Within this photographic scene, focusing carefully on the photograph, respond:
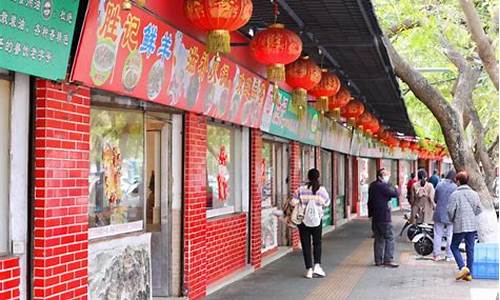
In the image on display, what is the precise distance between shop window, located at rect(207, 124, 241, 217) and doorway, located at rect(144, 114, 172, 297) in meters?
1.55

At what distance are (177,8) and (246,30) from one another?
290 centimetres

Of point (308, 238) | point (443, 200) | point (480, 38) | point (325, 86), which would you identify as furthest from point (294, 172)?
point (480, 38)

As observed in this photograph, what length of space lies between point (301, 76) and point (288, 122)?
394 cm

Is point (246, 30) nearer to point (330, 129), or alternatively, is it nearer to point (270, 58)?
point (270, 58)

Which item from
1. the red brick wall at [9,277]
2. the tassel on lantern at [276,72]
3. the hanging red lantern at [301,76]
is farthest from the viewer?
the hanging red lantern at [301,76]

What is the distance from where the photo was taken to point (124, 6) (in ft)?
17.1

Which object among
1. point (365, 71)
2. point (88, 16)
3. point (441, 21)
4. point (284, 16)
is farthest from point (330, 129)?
point (88, 16)

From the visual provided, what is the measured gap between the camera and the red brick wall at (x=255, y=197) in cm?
1159

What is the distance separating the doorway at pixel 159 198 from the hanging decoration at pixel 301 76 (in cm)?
209

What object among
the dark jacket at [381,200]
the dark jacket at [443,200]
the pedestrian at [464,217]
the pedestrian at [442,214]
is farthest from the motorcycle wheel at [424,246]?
the pedestrian at [464,217]

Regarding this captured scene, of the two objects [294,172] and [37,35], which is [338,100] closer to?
[294,172]

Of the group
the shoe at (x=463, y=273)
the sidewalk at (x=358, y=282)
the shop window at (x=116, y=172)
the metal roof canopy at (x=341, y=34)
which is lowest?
the sidewalk at (x=358, y=282)

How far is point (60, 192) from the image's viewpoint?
5438 millimetres

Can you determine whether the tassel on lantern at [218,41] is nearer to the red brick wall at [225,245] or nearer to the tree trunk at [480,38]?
the red brick wall at [225,245]
